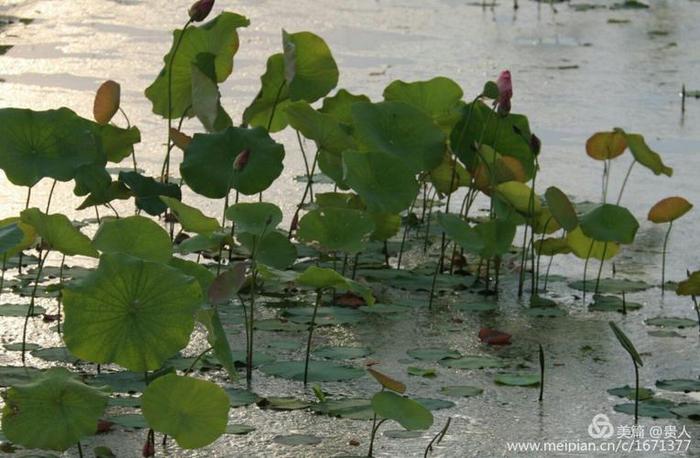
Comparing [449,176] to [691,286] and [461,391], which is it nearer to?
[691,286]

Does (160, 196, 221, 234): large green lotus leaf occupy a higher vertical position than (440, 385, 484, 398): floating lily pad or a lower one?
higher

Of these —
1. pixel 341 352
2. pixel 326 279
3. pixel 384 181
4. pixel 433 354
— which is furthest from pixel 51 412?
pixel 384 181

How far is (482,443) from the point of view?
87.9 inches

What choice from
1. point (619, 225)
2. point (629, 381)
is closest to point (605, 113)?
point (619, 225)

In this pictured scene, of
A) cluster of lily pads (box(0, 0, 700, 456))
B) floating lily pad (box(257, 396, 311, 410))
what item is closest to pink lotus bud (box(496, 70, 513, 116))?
cluster of lily pads (box(0, 0, 700, 456))

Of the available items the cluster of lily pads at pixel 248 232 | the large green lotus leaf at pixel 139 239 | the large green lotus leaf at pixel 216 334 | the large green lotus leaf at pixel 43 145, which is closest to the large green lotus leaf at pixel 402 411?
the cluster of lily pads at pixel 248 232

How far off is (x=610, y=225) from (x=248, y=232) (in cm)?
85

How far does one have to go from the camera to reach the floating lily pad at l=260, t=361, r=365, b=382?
8.13 feet

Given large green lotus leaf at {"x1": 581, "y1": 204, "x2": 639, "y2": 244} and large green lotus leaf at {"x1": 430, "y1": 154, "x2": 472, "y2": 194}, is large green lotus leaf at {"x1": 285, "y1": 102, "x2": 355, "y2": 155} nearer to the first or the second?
large green lotus leaf at {"x1": 430, "y1": 154, "x2": 472, "y2": 194}

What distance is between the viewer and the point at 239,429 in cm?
221

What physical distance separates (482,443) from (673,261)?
4.29 feet

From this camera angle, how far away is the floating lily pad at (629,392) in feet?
8.05

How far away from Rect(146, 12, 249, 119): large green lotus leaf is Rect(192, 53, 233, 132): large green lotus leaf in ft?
0.10

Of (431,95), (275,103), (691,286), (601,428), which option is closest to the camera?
(601,428)
